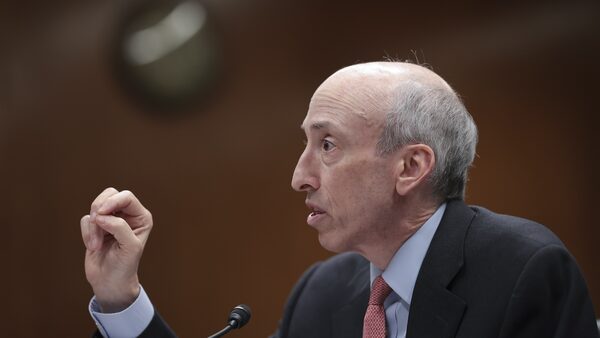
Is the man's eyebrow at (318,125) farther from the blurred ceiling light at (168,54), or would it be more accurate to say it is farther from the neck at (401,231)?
the blurred ceiling light at (168,54)

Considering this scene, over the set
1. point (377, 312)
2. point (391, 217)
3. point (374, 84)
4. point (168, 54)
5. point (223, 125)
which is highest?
point (168, 54)

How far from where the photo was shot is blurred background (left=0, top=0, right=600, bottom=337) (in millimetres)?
3508

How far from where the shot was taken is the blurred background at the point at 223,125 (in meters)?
3.51

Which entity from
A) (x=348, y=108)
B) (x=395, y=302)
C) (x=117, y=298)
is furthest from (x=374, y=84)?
(x=117, y=298)

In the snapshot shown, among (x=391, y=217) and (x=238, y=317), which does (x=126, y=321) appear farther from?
(x=391, y=217)

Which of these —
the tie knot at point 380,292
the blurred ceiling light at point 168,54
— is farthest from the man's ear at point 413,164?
the blurred ceiling light at point 168,54

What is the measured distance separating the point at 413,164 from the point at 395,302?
35 centimetres

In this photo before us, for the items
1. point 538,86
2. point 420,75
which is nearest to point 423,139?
point 420,75

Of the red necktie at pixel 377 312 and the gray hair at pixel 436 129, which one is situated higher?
the gray hair at pixel 436 129

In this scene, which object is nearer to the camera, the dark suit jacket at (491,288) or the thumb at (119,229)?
the dark suit jacket at (491,288)

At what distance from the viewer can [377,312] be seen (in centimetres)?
187

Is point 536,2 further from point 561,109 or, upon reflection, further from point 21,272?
point 21,272

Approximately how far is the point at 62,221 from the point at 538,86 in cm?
282

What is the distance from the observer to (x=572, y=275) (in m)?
1.62
